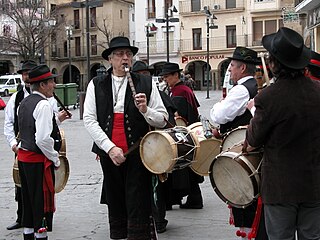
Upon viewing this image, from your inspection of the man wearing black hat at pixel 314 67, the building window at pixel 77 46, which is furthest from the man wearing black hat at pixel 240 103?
the building window at pixel 77 46

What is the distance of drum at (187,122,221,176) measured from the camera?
5664 millimetres

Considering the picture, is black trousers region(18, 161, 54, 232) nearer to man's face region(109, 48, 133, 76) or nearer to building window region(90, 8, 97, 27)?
man's face region(109, 48, 133, 76)

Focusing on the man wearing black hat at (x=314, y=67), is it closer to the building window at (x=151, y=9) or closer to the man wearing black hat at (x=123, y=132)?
the man wearing black hat at (x=123, y=132)

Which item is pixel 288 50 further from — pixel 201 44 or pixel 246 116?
pixel 201 44

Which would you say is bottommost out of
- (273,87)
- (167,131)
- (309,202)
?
(309,202)

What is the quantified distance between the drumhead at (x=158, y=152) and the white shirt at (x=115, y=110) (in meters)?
0.17

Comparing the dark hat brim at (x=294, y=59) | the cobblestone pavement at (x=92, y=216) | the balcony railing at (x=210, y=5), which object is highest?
the balcony railing at (x=210, y=5)

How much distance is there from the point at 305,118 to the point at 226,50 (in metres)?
48.0

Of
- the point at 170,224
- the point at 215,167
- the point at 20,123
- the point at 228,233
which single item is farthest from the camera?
the point at 170,224

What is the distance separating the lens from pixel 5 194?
28.0 feet

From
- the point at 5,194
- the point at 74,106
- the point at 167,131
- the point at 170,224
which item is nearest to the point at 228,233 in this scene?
the point at 170,224

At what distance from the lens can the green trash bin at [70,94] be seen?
1053 inches

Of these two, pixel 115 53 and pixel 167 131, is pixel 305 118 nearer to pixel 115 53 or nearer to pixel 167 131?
pixel 167 131

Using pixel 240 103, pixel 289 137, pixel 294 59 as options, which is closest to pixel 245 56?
pixel 240 103
